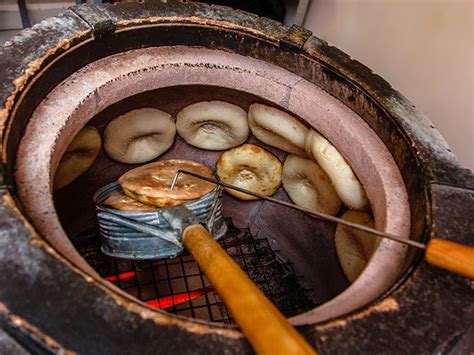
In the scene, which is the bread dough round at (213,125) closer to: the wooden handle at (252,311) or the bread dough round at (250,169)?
the bread dough round at (250,169)

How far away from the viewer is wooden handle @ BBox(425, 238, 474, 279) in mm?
1444

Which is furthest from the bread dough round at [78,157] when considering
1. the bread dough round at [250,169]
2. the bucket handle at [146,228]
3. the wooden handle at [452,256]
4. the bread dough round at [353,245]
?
the wooden handle at [452,256]

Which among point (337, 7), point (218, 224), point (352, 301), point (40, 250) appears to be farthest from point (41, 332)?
point (337, 7)

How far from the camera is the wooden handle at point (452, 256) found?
4.74 feet

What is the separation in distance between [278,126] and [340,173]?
19.6 inches

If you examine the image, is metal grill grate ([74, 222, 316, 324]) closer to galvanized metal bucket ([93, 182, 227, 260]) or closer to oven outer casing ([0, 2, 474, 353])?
galvanized metal bucket ([93, 182, 227, 260])

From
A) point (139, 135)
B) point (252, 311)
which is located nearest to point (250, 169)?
point (139, 135)

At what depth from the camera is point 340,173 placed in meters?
2.40

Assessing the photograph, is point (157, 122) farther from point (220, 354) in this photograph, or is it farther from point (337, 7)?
point (337, 7)

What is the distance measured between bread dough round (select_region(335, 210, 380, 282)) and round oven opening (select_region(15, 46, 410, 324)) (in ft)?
0.43

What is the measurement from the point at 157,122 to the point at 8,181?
1.35 metres

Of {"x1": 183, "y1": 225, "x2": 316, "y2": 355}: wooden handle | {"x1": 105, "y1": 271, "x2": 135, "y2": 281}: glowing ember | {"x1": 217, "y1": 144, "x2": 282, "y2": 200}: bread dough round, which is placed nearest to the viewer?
{"x1": 183, "y1": 225, "x2": 316, "y2": 355}: wooden handle

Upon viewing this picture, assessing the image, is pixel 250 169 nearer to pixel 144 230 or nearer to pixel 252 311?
pixel 144 230

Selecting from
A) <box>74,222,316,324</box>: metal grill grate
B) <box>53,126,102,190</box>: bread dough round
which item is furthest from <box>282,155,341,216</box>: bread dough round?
<box>53,126,102,190</box>: bread dough round
